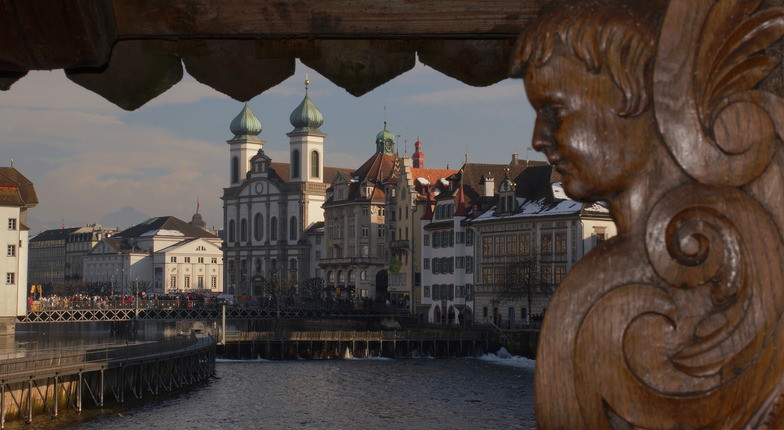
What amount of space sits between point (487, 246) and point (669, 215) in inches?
2327

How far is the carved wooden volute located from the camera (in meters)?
1.48

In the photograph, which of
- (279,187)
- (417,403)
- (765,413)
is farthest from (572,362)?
(279,187)

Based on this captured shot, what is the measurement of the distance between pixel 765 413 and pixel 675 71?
52cm

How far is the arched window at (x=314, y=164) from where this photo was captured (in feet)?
361

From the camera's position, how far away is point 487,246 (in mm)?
60375

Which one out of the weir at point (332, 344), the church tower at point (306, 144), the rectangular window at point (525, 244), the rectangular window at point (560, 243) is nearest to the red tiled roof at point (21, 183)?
the weir at point (332, 344)

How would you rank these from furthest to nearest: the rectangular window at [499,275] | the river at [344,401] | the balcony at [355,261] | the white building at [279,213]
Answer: the white building at [279,213]
the balcony at [355,261]
the rectangular window at [499,275]
the river at [344,401]

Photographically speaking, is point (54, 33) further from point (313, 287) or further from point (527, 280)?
point (313, 287)

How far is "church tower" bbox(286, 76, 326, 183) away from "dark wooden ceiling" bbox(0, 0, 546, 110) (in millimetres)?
106434

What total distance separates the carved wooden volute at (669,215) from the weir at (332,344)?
58379 millimetres

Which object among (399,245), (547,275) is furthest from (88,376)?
(399,245)

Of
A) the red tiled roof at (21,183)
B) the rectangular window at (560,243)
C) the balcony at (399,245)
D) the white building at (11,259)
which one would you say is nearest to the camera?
the rectangular window at (560,243)

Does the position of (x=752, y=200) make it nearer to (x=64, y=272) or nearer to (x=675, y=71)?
(x=675, y=71)

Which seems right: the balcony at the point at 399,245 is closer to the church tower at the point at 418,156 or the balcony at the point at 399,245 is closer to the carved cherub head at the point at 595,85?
the church tower at the point at 418,156
